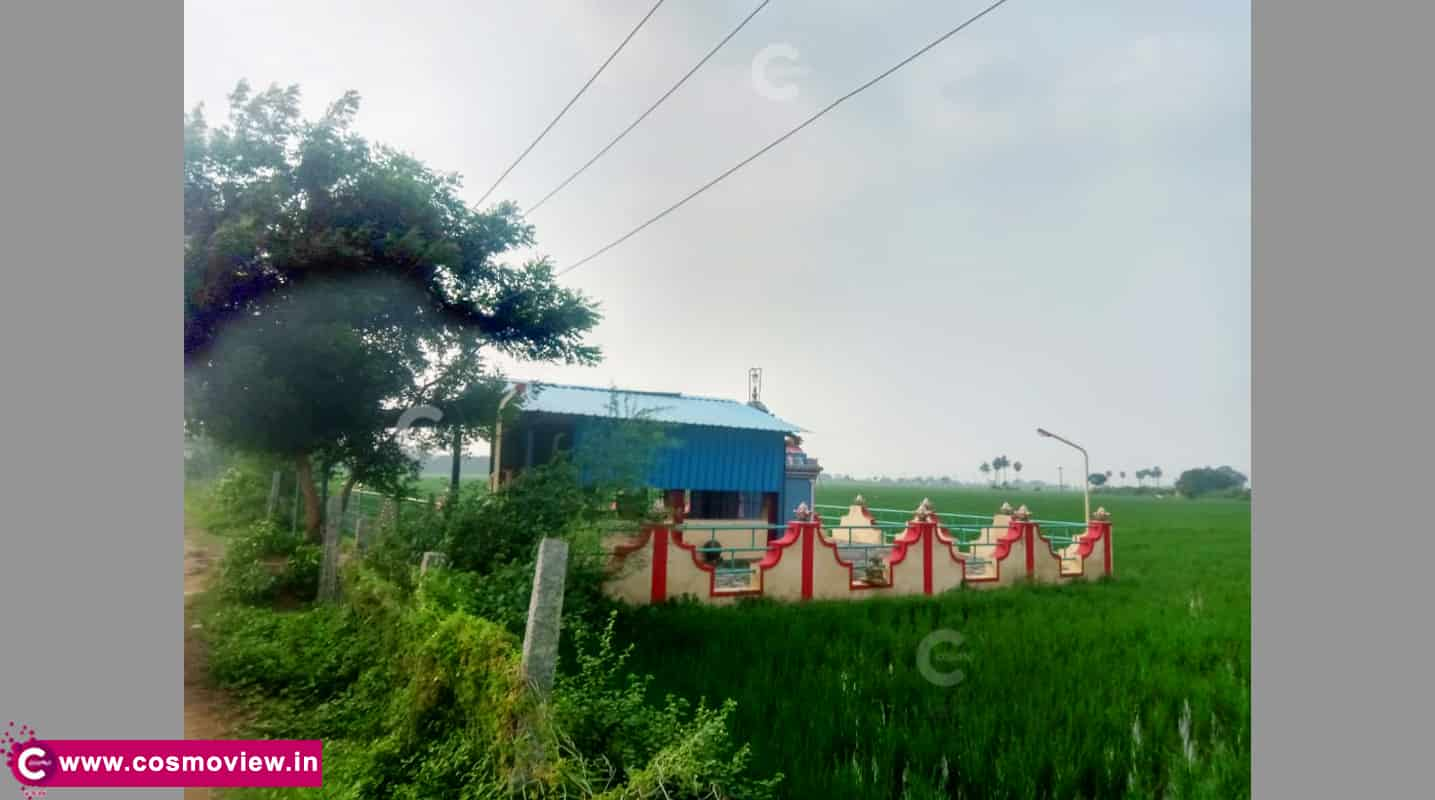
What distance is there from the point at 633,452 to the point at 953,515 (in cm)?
397

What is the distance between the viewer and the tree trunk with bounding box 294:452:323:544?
17.0 feet

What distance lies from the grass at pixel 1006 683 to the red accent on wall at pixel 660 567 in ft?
0.42

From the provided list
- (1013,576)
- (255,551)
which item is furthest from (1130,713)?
(255,551)

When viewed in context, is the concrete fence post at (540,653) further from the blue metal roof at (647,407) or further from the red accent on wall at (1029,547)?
the red accent on wall at (1029,547)

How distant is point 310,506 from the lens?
5.43 meters

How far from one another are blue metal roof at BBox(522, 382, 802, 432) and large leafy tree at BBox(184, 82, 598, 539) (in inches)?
9.9

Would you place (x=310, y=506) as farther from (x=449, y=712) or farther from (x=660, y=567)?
(x=449, y=712)

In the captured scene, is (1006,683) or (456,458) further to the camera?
(456,458)

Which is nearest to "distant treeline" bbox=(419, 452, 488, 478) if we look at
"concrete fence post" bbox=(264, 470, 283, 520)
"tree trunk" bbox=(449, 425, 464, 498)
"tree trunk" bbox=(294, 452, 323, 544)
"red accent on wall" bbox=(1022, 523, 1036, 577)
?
"tree trunk" bbox=(449, 425, 464, 498)

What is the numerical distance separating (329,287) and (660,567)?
9.46 ft

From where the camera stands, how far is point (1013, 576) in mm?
6859

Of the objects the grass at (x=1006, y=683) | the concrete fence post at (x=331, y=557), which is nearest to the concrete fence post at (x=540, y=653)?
the grass at (x=1006, y=683)
